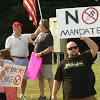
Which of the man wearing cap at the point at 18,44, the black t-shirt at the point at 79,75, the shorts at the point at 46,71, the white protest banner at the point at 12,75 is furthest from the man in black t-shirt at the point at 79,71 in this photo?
the man wearing cap at the point at 18,44

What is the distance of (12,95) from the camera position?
7.90 metres

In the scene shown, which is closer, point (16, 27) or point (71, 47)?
point (71, 47)

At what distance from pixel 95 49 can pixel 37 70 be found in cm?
305

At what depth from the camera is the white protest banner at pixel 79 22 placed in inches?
270

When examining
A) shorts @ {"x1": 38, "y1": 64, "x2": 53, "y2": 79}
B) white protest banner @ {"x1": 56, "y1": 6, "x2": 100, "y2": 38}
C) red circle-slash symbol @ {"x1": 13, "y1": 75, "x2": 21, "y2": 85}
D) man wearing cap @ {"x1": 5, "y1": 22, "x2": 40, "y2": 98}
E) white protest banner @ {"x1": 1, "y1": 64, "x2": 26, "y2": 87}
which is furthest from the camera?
man wearing cap @ {"x1": 5, "y1": 22, "x2": 40, "y2": 98}

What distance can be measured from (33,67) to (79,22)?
3.18 meters

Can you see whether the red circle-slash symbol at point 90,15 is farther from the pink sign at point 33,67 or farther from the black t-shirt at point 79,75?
the pink sign at point 33,67

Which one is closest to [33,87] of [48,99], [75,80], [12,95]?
[48,99]

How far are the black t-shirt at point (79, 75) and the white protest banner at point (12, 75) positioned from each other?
43.4 inches

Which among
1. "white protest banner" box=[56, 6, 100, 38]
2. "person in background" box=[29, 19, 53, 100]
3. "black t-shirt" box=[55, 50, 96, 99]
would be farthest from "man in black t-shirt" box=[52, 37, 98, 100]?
"person in background" box=[29, 19, 53, 100]

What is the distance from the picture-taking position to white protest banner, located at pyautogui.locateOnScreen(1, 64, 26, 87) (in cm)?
776

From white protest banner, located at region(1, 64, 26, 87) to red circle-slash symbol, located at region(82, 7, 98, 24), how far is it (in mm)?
1581

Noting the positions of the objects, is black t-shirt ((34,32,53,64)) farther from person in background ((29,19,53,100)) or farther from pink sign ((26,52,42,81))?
pink sign ((26,52,42,81))

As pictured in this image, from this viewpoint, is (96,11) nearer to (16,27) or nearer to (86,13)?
(86,13)
